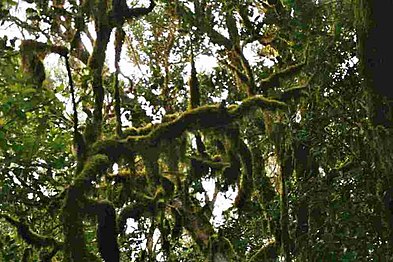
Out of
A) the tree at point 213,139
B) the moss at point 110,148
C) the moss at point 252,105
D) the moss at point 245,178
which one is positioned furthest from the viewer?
the moss at point 245,178

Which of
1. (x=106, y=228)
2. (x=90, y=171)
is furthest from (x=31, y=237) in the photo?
(x=90, y=171)

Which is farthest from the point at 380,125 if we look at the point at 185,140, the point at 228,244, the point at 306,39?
the point at 228,244

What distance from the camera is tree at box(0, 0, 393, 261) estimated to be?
495 cm

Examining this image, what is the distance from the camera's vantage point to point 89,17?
20.0 feet

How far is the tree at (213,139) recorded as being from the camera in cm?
495

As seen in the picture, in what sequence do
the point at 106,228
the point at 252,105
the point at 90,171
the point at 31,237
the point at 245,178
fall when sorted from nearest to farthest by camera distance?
1. the point at 90,171
2. the point at 106,228
3. the point at 252,105
4. the point at 31,237
5. the point at 245,178

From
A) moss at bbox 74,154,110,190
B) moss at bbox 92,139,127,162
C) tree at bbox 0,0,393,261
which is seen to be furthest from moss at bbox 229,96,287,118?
moss at bbox 74,154,110,190

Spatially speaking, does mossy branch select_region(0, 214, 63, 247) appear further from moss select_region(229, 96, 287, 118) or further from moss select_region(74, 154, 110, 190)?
moss select_region(229, 96, 287, 118)

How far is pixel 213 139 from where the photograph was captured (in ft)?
21.4

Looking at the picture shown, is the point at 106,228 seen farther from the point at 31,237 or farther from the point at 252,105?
the point at 252,105

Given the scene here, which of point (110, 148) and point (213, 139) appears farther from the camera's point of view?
point (213, 139)

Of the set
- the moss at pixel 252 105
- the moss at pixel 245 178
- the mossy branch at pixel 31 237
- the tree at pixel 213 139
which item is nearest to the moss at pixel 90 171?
the tree at pixel 213 139

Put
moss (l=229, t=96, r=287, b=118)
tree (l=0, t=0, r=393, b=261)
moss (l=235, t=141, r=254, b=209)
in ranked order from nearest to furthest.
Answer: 1. tree (l=0, t=0, r=393, b=261)
2. moss (l=229, t=96, r=287, b=118)
3. moss (l=235, t=141, r=254, b=209)

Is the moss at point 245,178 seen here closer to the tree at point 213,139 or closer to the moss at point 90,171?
the tree at point 213,139
